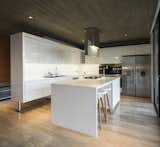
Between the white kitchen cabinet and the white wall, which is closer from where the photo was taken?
the white kitchen cabinet

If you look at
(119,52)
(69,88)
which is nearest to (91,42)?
(69,88)

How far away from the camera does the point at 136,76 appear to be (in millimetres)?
5750

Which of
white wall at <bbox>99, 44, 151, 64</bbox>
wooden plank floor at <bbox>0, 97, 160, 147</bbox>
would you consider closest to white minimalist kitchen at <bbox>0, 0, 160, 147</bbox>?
wooden plank floor at <bbox>0, 97, 160, 147</bbox>

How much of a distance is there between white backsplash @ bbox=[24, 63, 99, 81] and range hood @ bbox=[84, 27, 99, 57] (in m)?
2.00

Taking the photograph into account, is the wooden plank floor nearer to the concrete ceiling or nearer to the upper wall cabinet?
the upper wall cabinet

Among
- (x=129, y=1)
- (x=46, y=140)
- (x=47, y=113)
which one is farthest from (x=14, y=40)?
(x=129, y=1)

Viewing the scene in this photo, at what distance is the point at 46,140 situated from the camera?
88.4 inches

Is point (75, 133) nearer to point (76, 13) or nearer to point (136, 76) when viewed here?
point (76, 13)

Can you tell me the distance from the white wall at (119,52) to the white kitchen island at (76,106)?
4.25 meters

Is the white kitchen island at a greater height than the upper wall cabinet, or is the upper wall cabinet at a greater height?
the upper wall cabinet

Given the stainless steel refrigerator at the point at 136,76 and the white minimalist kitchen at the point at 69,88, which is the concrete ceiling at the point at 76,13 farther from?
the stainless steel refrigerator at the point at 136,76

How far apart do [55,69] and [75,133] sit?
3843mm

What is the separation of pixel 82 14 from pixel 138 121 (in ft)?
9.76

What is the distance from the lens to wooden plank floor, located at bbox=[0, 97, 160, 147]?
2145 millimetres
